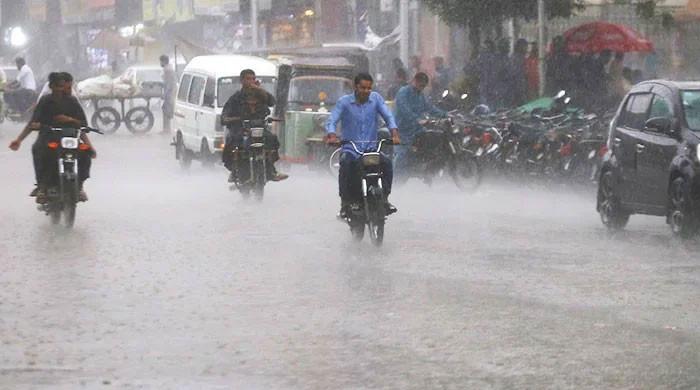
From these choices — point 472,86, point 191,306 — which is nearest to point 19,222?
point 191,306

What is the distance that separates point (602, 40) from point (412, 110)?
6.25 meters

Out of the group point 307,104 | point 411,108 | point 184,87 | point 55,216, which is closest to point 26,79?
point 184,87

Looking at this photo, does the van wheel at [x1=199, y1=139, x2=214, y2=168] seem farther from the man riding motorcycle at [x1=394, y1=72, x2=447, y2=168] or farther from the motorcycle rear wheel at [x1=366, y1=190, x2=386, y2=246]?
the motorcycle rear wheel at [x1=366, y1=190, x2=386, y2=246]

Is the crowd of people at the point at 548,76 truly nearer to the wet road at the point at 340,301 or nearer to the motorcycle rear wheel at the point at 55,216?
the wet road at the point at 340,301

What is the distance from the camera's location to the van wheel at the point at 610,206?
17002mm

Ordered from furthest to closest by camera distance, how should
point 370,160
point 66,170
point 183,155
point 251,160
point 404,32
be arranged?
point 404,32 < point 183,155 < point 251,160 < point 66,170 < point 370,160

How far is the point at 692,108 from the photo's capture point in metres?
16.0

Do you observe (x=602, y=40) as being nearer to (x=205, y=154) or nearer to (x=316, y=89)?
(x=316, y=89)

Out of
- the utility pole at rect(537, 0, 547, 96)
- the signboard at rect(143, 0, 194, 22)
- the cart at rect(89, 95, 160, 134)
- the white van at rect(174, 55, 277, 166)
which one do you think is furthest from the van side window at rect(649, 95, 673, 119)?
the signboard at rect(143, 0, 194, 22)

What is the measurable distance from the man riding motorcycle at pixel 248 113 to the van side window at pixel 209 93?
5316 millimetres

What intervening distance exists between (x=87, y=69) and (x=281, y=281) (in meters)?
76.3

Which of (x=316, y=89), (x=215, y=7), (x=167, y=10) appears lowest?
(x=316, y=89)

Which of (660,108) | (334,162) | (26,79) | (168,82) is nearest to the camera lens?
(660,108)

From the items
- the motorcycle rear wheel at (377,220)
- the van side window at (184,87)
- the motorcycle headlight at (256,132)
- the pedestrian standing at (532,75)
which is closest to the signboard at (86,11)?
the van side window at (184,87)
